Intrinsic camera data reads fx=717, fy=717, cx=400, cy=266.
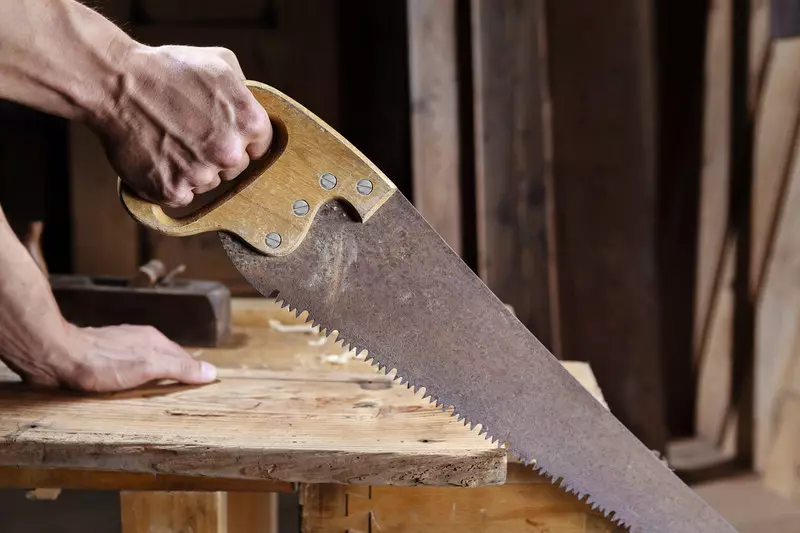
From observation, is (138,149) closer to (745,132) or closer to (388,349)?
(388,349)

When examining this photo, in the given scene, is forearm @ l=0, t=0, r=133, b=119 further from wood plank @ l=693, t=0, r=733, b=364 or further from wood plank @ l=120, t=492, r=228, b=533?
wood plank @ l=693, t=0, r=733, b=364

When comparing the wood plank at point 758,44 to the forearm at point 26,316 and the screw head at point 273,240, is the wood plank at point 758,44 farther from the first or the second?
the forearm at point 26,316

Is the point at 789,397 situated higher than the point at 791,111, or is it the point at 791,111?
the point at 791,111

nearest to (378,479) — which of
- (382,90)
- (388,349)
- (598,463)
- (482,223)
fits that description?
(388,349)

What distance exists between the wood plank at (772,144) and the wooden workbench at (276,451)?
149 centimetres

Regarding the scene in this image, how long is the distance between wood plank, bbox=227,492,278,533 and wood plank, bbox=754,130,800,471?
1766 millimetres

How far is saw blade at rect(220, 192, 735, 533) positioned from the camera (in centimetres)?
107

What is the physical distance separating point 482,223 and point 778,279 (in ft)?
3.47

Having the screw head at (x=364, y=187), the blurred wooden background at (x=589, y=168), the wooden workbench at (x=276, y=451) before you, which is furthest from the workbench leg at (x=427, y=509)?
the blurred wooden background at (x=589, y=168)

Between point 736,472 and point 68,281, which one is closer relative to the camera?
point 68,281

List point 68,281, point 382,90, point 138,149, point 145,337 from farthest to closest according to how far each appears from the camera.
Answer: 1. point 382,90
2. point 68,281
3. point 145,337
4. point 138,149

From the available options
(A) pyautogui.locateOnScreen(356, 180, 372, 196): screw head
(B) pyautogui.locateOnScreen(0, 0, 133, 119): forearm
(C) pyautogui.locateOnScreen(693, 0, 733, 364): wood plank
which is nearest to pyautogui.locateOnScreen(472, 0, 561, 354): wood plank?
(C) pyautogui.locateOnScreen(693, 0, 733, 364): wood plank

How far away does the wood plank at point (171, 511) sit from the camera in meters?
1.10

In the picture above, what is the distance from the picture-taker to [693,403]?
281 cm
